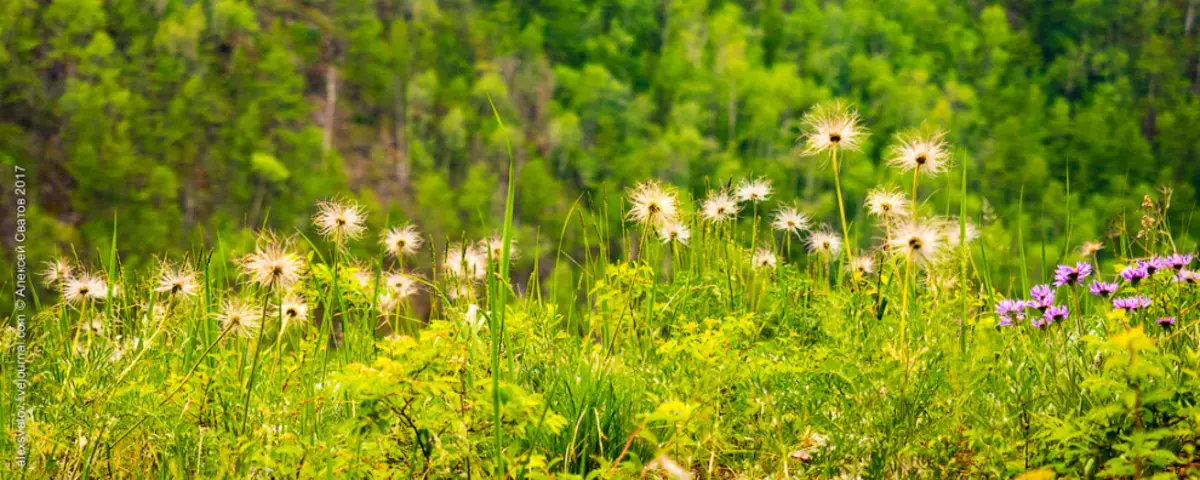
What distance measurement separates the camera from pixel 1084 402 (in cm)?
217

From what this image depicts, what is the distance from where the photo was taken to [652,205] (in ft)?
8.70

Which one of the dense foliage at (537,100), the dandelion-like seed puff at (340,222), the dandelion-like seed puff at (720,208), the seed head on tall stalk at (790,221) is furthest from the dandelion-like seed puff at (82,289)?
the dense foliage at (537,100)

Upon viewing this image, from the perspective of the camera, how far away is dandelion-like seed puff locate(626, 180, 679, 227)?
2650 millimetres

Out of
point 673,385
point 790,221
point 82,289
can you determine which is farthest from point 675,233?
point 82,289

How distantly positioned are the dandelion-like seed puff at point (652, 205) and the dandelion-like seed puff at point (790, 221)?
837mm

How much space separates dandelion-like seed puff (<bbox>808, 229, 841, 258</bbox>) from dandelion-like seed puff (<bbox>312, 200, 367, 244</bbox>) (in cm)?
180

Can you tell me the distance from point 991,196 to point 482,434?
9391 cm

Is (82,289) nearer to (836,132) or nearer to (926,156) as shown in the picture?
(836,132)

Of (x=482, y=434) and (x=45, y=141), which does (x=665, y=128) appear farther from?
(x=482, y=434)

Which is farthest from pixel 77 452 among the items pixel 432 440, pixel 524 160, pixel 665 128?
pixel 665 128

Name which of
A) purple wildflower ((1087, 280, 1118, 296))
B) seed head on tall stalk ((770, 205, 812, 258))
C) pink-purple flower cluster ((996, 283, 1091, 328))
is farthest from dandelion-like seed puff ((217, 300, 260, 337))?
purple wildflower ((1087, 280, 1118, 296))

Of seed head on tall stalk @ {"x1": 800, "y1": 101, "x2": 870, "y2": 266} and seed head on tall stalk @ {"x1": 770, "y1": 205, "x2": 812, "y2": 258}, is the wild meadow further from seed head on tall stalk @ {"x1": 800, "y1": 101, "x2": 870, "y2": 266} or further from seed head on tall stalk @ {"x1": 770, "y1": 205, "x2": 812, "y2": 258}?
seed head on tall stalk @ {"x1": 770, "y1": 205, "x2": 812, "y2": 258}

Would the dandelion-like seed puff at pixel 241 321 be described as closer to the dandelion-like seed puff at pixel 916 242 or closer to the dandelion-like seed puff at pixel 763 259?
the dandelion-like seed puff at pixel 916 242

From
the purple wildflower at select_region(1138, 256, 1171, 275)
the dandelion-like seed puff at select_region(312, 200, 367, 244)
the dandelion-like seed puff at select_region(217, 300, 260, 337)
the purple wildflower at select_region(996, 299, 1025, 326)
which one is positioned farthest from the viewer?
the dandelion-like seed puff at select_region(312, 200, 367, 244)
